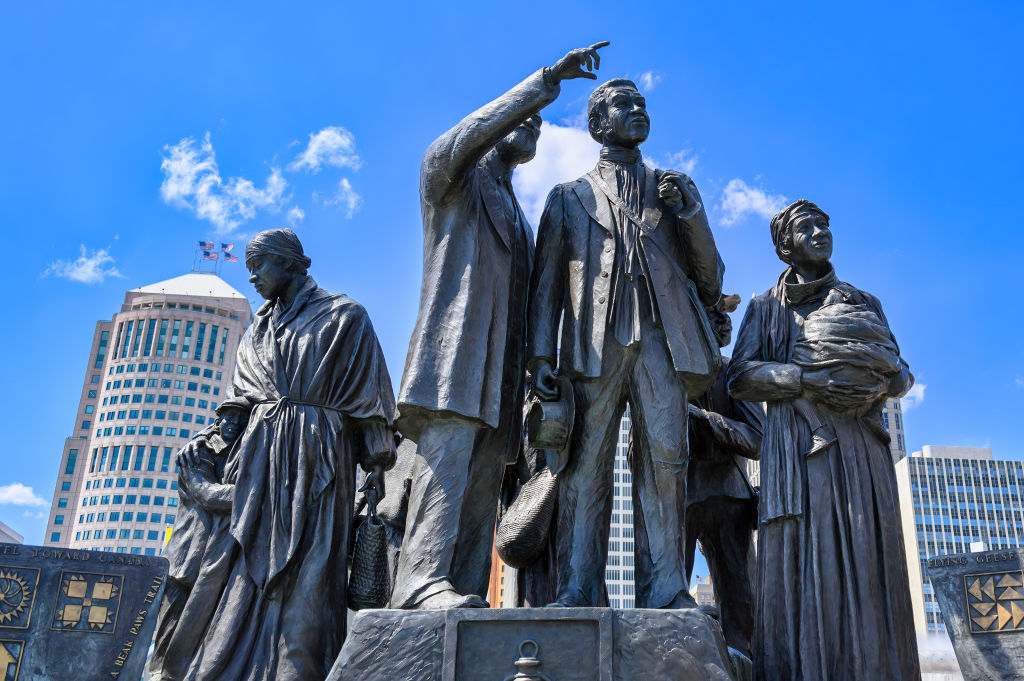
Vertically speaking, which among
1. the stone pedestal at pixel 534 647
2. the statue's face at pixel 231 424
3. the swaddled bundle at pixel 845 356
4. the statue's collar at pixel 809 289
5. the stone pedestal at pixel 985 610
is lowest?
the stone pedestal at pixel 534 647

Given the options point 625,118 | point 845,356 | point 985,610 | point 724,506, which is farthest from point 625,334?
point 985,610

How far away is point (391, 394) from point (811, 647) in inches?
146

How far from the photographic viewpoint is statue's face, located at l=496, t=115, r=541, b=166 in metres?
7.50

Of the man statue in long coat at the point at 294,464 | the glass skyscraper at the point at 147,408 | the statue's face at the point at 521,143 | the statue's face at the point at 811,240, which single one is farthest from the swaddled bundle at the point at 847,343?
the glass skyscraper at the point at 147,408

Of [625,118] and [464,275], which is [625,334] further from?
[625,118]

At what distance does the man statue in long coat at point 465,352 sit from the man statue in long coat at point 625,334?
331 millimetres

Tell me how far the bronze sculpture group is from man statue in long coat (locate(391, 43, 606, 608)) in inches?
0.6

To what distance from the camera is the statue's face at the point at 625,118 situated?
7.12 m

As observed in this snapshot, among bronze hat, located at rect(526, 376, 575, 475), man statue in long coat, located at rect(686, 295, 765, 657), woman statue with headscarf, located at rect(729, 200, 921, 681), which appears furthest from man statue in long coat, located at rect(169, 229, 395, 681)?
woman statue with headscarf, located at rect(729, 200, 921, 681)

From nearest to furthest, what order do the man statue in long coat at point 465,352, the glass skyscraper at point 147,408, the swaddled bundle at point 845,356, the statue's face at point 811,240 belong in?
the man statue in long coat at point 465,352, the swaddled bundle at point 845,356, the statue's face at point 811,240, the glass skyscraper at point 147,408

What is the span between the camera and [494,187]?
7.27 metres

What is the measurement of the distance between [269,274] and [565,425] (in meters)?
3.20

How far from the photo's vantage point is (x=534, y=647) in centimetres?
532

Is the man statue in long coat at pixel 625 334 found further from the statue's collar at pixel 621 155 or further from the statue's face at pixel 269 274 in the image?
the statue's face at pixel 269 274
